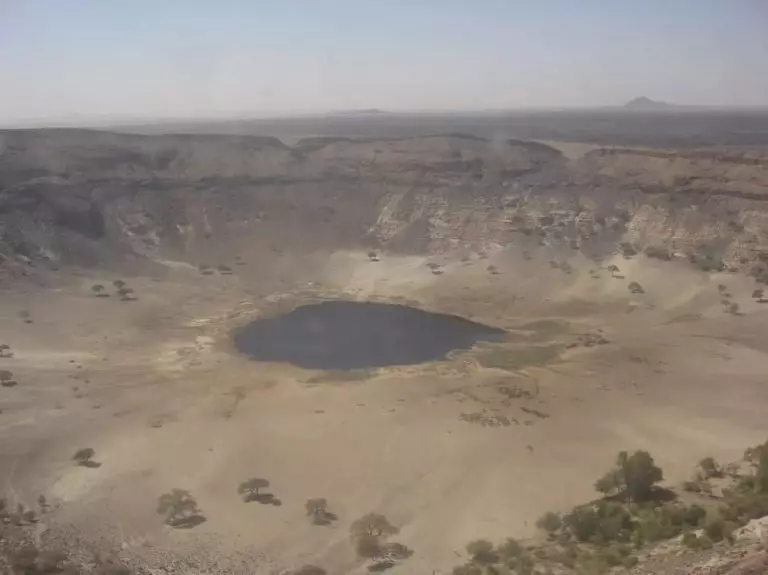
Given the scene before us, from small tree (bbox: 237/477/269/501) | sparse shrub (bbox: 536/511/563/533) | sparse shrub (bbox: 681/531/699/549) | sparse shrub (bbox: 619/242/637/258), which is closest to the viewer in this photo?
sparse shrub (bbox: 681/531/699/549)

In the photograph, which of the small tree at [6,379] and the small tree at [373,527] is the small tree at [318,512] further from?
the small tree at [6,379]

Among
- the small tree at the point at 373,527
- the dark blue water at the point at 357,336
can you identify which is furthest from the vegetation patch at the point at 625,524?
the dark blue water at the point at 357,336

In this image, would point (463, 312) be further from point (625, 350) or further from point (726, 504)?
point (726, 504)

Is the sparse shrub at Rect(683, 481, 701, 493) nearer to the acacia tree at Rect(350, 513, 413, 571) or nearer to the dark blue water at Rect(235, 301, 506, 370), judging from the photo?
the acacia tree at Rect(350, 513, 413, 571)

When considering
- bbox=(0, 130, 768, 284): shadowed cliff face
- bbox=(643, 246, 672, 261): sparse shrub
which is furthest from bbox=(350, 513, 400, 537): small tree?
bbox=(643, 246, 672, 261): sparse shrub


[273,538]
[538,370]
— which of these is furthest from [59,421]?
[538,370]

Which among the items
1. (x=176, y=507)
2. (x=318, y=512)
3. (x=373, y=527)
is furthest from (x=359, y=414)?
(x=176, y=507)
